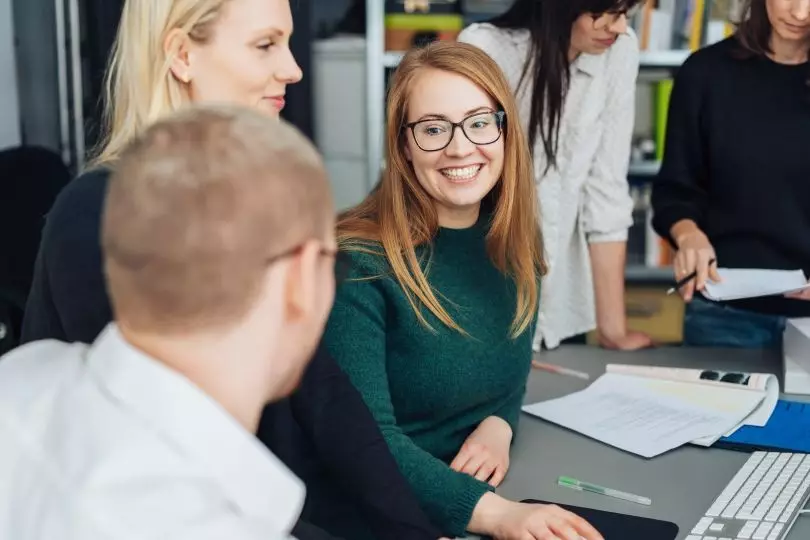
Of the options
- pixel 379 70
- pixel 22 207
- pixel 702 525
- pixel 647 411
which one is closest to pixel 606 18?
pixel 647 411

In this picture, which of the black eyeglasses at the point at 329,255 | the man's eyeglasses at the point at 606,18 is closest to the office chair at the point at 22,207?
the man's eyeglasses at the point at 606,18

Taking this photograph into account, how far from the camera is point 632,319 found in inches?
126

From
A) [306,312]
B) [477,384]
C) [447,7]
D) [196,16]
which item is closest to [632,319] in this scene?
[447,7]

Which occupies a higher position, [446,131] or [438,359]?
[446,131]

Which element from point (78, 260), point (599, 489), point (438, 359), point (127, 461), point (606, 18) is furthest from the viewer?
point (606, 18)

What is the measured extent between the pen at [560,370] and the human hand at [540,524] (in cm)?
59

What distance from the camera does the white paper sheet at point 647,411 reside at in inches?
58.1

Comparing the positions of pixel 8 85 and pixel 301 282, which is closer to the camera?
pixel 301 282

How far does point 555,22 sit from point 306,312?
1.28 meters

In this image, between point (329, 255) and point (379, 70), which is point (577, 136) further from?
point (379, 70)

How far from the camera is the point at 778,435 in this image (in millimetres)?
1479

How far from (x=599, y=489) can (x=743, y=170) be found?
33.3 inches

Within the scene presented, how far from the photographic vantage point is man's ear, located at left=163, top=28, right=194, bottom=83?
1178mm

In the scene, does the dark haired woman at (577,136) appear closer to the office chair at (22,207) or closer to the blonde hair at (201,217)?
the office chair at (22,207)
